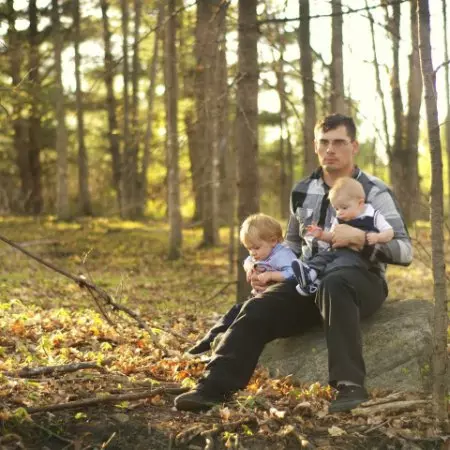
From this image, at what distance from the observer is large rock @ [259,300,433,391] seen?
533 cm

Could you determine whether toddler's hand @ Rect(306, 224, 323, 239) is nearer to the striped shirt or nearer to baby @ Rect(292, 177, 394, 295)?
baby @ Rect(292, 177, 394, 295)

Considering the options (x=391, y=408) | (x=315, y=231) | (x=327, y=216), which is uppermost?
(x=327, y=216)

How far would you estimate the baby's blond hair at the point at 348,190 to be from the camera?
5391 mm

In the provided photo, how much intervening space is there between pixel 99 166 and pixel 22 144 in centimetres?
630

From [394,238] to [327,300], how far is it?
894 mm

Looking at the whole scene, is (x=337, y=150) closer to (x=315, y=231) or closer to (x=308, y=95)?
(x=315, y=231)

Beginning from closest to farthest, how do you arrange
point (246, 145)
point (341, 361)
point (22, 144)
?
point (341, 361) → point (246, 145) → point (22, 144)

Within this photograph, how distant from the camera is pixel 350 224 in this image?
17.9 feet

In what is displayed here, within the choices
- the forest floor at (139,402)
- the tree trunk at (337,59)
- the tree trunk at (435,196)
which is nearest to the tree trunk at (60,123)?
the tree trunk at (337,59)

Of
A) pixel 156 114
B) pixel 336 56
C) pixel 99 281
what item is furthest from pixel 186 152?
pixel 336 56

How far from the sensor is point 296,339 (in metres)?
5.95

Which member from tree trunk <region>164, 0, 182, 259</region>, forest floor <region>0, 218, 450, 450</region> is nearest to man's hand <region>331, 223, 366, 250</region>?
forest floor <region>0, 218, 450, 450</region>

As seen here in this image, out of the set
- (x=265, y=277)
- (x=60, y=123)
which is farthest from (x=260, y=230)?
(x=60, y=123)

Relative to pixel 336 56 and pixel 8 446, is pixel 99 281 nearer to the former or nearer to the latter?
pixel 336 56
